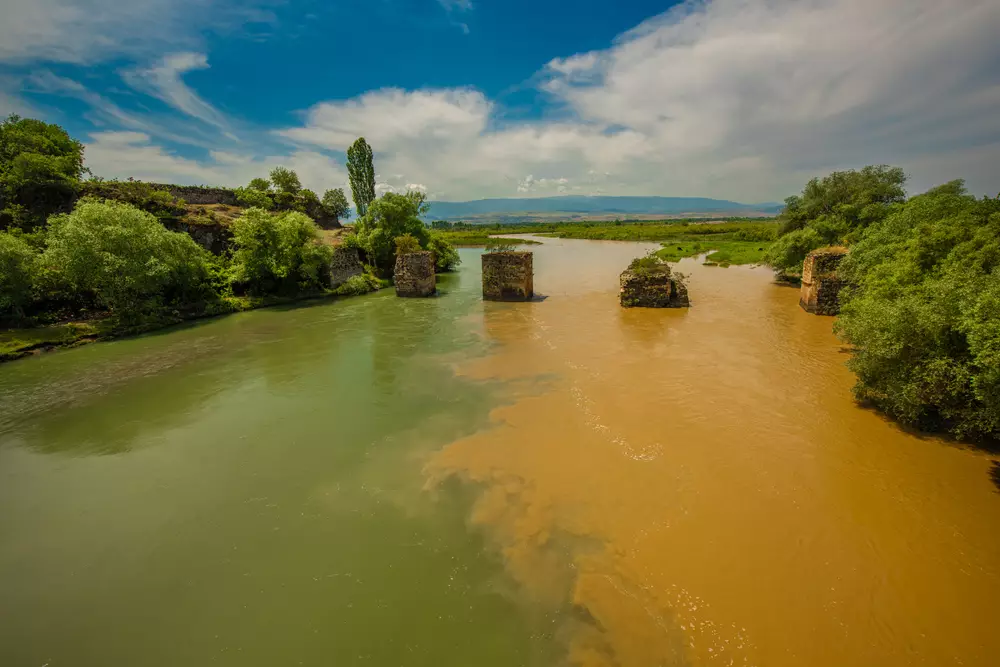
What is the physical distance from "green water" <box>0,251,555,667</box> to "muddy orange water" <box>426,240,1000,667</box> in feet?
3.15

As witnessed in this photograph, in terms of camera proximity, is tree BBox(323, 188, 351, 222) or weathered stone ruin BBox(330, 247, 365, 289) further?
tree BBox(323, 188, 351, 222)

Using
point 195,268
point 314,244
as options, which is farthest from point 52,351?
point 314,244

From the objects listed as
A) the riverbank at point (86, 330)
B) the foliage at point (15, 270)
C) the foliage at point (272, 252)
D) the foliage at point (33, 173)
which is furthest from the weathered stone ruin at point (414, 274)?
the foliage at point (33, 173)

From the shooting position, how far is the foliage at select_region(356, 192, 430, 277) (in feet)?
116

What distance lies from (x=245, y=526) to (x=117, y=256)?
1951 centimetres

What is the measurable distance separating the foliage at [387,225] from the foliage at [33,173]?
62.9 ft

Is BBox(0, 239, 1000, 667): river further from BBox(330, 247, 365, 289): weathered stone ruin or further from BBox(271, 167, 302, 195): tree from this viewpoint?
BBox(271, 167, 302, 195): tree

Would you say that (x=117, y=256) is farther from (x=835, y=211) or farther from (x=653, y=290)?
(x=835, y=211)

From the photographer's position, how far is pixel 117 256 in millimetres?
19297

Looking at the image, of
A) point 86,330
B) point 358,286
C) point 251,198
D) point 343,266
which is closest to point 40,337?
point 86,330

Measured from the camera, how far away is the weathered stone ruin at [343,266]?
3083 cm

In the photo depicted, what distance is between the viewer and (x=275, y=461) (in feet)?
30.8

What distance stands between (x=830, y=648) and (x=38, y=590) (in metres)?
11.2

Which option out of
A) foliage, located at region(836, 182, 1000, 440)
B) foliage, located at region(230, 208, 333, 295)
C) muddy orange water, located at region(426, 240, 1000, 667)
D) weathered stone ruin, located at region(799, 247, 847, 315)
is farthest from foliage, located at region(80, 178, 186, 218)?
weathered stone ruin, located at region(799, 247, 847, 315)
